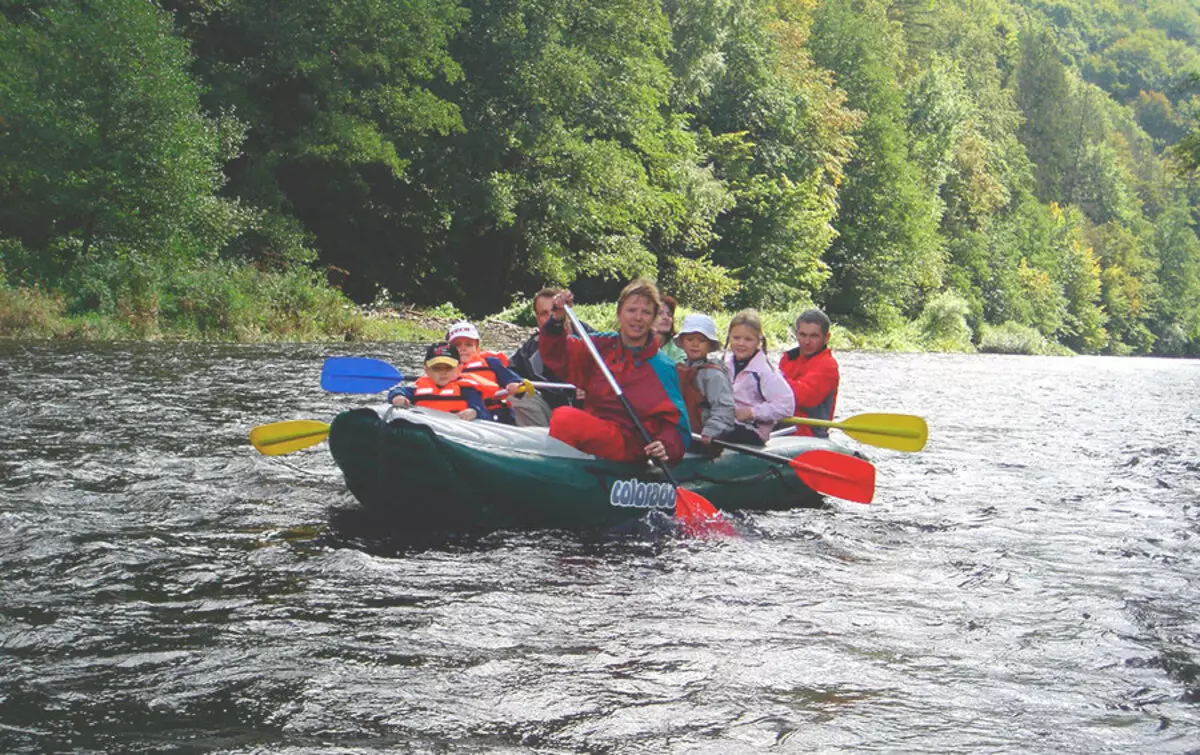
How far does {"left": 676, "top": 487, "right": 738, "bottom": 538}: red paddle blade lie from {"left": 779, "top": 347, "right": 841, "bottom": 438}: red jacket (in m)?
1.91

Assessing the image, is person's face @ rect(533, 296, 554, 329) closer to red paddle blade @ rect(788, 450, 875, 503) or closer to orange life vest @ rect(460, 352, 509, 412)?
orange life vest @ rect(460, 352, 509, 412)

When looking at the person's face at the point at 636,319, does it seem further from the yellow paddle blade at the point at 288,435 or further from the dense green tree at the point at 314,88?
the dense green tree at the point at 314,88

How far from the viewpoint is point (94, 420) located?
30.1 feet

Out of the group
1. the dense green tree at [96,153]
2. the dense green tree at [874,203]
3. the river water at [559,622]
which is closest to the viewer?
the river water at [559,622]

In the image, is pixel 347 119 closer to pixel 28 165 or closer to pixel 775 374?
pixel 28 165

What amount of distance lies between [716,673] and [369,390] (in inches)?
153

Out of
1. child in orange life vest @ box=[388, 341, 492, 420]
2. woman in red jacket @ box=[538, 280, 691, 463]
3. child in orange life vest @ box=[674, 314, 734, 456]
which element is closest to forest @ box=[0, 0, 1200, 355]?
child in orange life vest @ box=[388, 341, 492, 420]

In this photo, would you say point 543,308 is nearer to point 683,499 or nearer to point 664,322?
point 664,322

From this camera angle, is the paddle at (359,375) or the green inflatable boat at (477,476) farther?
the paddle at (359,375)

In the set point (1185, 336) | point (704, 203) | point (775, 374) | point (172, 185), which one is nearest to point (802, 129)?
point (704, 203)

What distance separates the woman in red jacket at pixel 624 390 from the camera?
623 cm

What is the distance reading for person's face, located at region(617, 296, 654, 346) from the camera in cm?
607

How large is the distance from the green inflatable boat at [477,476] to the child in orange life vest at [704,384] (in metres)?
0.70

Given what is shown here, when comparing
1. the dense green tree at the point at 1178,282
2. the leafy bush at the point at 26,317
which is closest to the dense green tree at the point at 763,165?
the leafy bush at the point at 26,317
